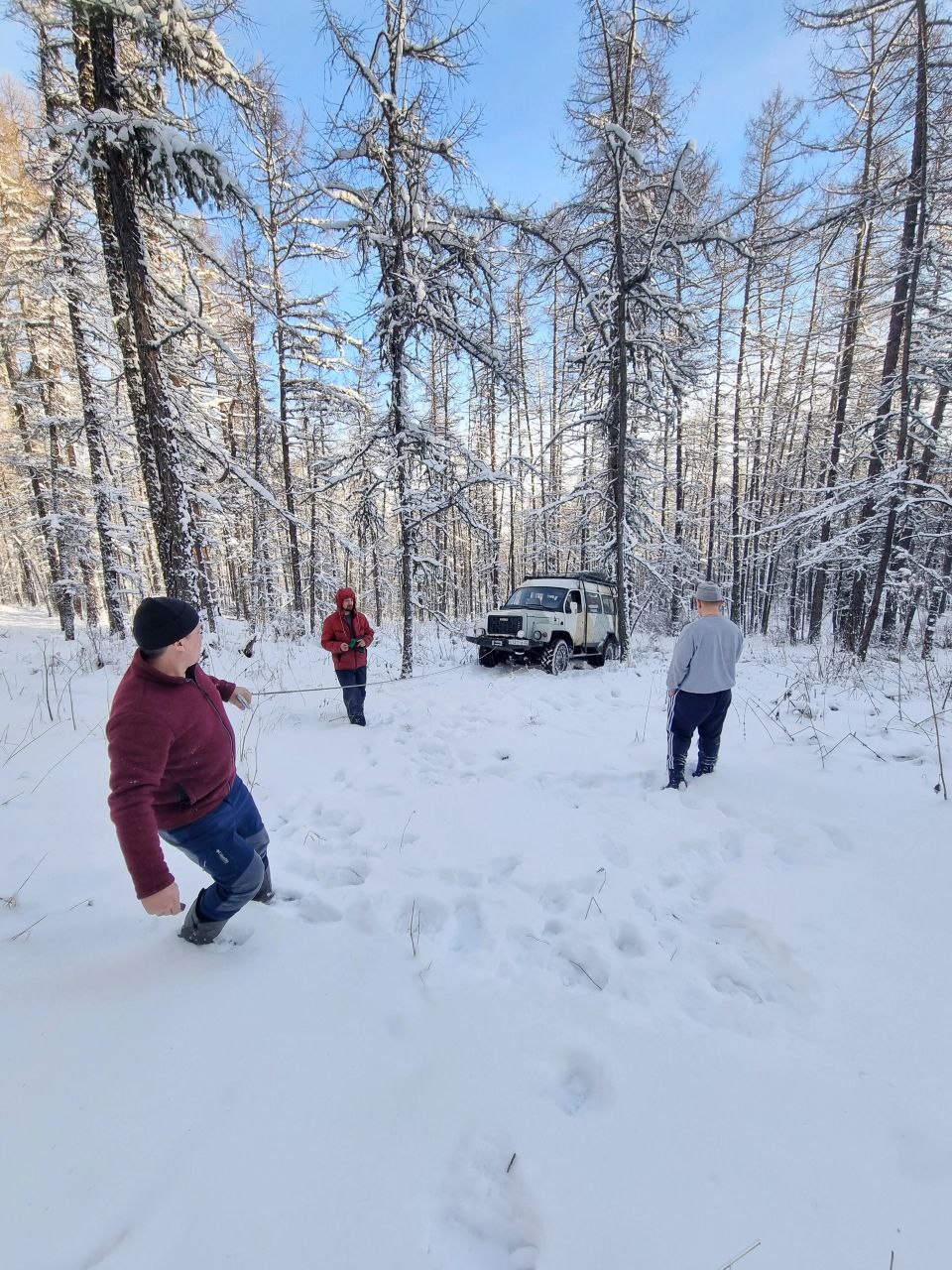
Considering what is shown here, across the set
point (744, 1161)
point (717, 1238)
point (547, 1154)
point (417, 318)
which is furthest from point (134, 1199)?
point (417, 318)

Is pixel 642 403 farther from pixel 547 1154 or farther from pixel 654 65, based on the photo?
pixel 547 1154

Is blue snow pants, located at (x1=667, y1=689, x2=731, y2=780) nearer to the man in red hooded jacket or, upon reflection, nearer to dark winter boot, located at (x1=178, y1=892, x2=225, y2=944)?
dark winter boot, located at (x1=178, y1=892, x2=225, y2=944)

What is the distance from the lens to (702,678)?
4434 millimetres

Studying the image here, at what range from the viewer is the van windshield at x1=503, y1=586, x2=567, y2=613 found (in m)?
10.9

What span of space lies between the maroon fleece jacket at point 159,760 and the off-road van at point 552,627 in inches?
322

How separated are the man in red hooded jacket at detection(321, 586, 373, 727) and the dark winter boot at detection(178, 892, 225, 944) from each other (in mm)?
4282

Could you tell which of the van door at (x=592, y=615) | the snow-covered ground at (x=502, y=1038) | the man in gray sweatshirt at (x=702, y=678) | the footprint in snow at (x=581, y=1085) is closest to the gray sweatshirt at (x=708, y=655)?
the man in gray sweatshirt at (x=702, y=678)

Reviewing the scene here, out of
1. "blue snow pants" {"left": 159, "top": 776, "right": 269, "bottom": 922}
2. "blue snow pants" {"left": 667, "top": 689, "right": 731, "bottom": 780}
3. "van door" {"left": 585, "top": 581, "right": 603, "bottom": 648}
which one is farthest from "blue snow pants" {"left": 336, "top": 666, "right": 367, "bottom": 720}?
"van door" {"left": 585, "top": 581, "right": 603, "bottom": 648}

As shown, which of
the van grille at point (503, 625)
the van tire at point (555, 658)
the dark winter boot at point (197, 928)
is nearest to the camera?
the dark winter boot at point (197, 928)

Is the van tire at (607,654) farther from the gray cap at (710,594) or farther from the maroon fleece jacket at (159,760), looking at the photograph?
the maroon fleece jacket at (159,760)

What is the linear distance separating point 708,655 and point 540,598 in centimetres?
679

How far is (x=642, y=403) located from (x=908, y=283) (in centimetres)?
506

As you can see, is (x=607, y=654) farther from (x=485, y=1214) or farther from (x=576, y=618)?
(x=485, y=1214)

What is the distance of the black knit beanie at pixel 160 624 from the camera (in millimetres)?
2033
